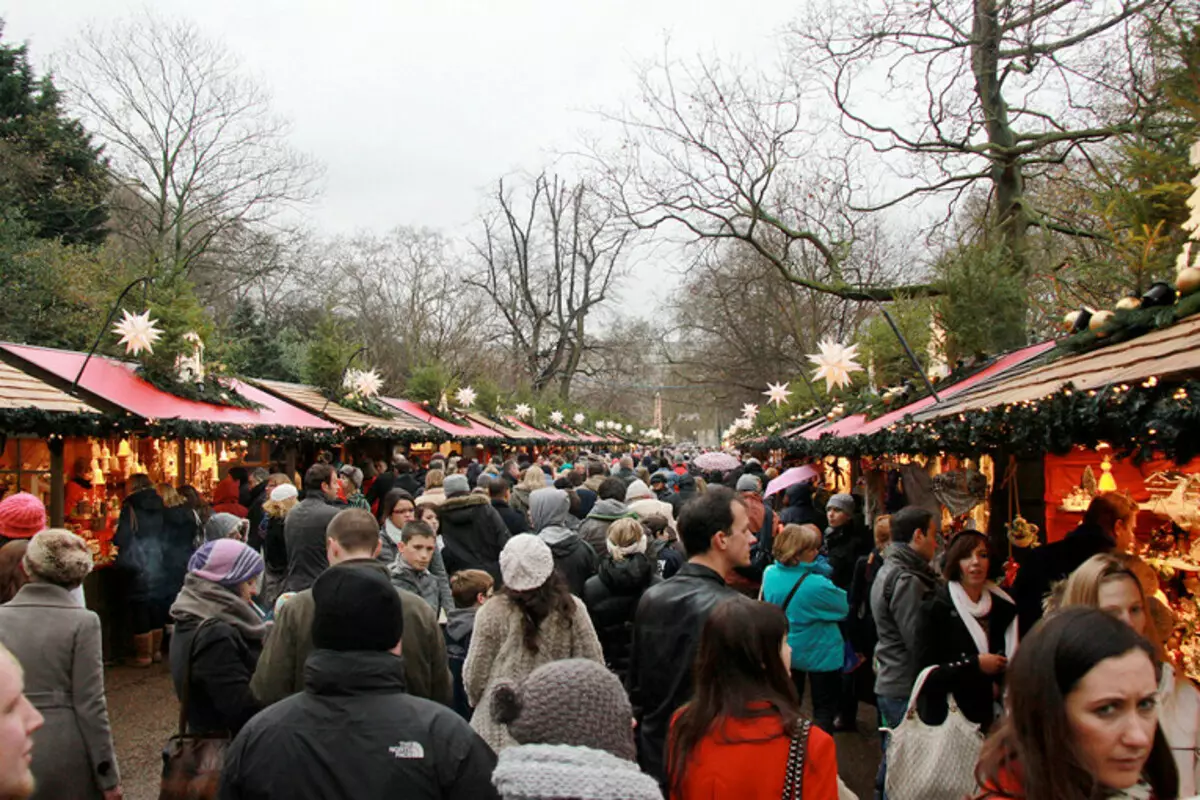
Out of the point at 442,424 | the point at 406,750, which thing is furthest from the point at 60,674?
the point at 442,424

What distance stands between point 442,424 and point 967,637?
2079 centimetres

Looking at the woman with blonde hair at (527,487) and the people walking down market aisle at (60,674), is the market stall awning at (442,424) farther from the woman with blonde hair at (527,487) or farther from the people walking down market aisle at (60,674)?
the people walking down market aisle at (60,674)

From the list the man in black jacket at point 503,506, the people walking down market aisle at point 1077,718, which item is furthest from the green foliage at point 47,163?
the people walking down market aisle at point 1077,718

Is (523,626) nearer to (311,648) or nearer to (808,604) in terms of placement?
(311,648)

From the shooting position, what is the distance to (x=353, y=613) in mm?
2248

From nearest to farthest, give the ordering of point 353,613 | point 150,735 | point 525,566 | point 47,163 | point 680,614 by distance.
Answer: point 353,613, point 680,614, point 525,566, point 150,735, point 47,163

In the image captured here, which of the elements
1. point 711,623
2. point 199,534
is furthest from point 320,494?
point 711,623

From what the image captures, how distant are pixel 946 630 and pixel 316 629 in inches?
128

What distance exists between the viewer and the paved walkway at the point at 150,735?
5.52m

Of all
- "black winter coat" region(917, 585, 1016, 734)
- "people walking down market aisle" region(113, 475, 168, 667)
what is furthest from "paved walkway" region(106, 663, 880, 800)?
"black winter coat" region(917, 585, 1016, 734)

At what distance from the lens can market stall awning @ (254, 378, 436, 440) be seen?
55.9 feet

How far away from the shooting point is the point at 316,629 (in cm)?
226

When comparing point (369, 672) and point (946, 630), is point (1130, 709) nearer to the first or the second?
point (369, 672)

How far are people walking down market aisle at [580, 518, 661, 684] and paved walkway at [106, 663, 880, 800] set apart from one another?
1785 millimetres
